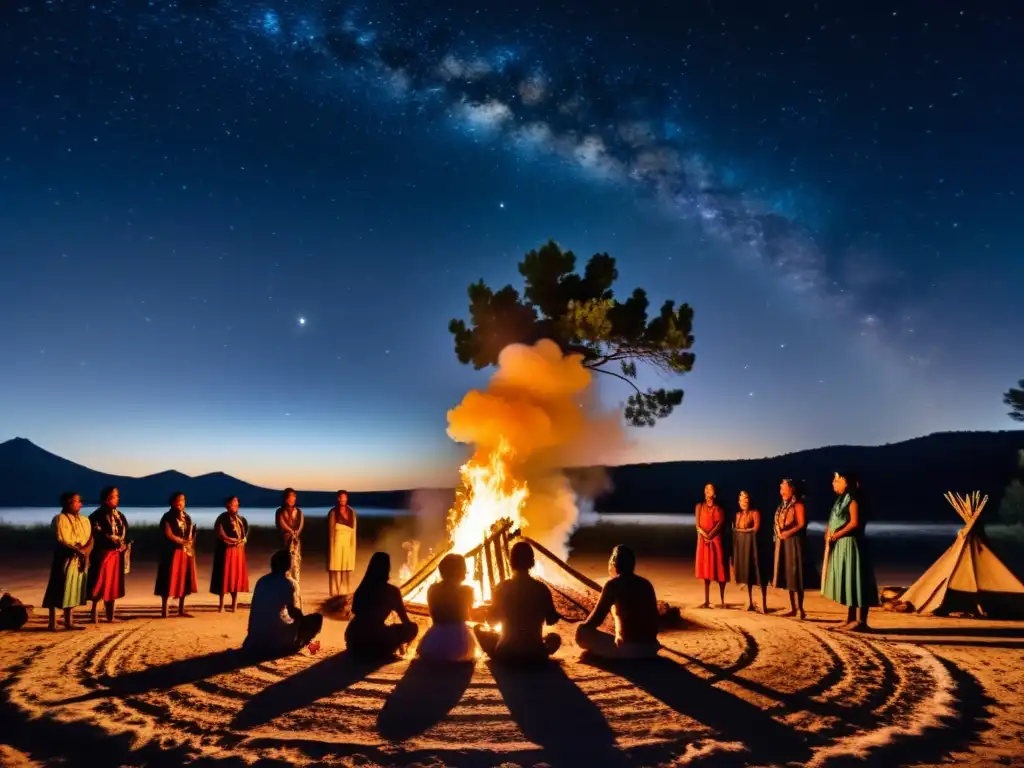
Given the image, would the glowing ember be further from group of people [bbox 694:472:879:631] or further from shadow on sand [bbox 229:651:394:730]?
shadow on sand [bbox 229:651:394:730]

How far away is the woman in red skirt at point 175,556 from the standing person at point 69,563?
3.65 ft

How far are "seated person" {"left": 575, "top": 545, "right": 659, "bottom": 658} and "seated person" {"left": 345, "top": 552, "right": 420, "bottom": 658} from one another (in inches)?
88.5

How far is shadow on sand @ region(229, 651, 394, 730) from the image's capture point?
605 cm

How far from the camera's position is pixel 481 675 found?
24.3 feet

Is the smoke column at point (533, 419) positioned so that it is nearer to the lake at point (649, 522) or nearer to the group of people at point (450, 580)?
the group of people at point (450, 580)

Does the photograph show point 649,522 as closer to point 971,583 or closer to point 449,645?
point 971,583

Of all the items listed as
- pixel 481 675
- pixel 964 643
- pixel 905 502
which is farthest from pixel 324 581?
pixel 905 502

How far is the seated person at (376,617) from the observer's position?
26.2ft

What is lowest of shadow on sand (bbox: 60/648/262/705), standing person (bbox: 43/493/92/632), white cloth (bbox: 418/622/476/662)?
shadow on sand (bbox: 60/648/262/705)

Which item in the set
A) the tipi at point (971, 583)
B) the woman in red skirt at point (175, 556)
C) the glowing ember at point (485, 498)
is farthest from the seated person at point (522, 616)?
the tipi at point (971, 583)

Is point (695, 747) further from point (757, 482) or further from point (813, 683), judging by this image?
point (757, 482)

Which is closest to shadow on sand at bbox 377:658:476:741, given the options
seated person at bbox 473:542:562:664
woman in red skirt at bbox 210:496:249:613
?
seated person at bbox 473:542:562:664

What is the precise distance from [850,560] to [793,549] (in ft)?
3.33

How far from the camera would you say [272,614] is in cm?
825
